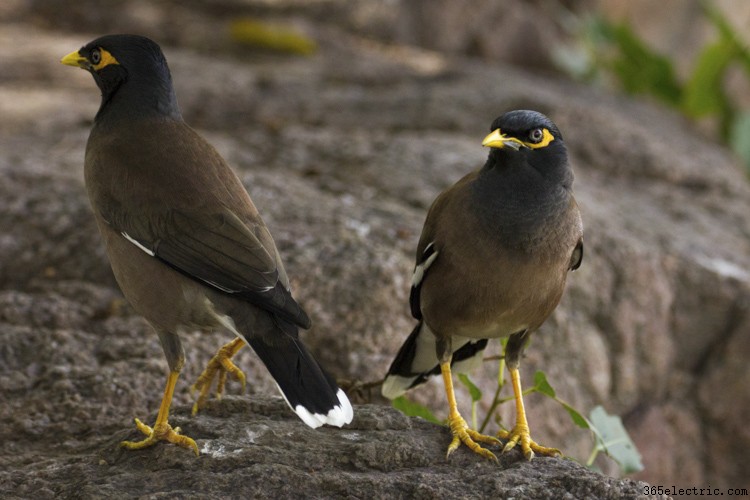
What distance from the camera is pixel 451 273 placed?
3.67 m

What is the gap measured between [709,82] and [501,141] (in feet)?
20.6

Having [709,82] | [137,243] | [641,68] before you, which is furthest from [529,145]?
[641,68]

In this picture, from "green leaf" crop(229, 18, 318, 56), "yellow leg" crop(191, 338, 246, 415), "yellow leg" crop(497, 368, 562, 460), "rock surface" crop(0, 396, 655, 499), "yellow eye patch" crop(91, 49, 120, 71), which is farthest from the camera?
"green leaf" crop(229, 18, 318, 56)

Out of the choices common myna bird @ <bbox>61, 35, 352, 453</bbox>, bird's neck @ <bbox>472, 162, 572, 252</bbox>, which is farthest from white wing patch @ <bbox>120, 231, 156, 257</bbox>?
bird's neck @ <bbox>472, 162, 572, 252</bbox>

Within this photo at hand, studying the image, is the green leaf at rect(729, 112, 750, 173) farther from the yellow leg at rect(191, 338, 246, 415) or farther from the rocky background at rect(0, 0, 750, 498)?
the yellow leg at rect(191, 338, 246, 415)

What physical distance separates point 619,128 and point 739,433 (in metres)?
2.64

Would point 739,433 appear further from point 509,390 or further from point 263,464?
point 263,464

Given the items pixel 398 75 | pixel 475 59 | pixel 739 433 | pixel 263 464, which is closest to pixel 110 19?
pixel 398 75

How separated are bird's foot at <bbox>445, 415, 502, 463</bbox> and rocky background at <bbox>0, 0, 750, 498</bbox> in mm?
52

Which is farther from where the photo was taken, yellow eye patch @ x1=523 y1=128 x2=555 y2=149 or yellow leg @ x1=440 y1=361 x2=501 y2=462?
yellow eye patch @ x1=523 y1=128 x2=555 y2=149

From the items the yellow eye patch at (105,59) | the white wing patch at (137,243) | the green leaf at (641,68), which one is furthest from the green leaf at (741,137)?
the white wing patch at (137,243)

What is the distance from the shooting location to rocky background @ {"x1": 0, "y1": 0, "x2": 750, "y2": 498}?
337 centimetres

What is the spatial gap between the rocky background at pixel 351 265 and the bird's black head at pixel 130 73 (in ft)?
3.54

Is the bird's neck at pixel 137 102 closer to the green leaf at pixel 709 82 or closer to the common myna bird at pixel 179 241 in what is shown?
the common myna bird at pixel 179 241
